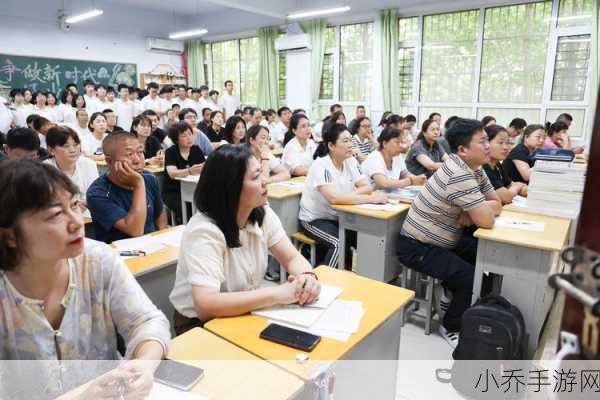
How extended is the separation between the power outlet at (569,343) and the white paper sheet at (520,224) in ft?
6.95

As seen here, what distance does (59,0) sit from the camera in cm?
920

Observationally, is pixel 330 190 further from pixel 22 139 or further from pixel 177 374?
pixel 22 139

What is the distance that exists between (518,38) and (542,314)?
20.0ft

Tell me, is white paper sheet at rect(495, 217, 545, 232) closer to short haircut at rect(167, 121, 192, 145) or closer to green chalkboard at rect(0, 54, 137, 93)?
short haircut at rect(167, 121, 192, 145)

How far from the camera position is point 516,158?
12.8 ft

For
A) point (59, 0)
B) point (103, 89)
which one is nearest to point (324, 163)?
point (103, 89)

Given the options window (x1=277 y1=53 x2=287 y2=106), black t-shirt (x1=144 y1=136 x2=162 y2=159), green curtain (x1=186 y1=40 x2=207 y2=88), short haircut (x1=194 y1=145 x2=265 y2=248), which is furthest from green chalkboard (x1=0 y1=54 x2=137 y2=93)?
short haircut (x1=194 y1=145 x2=265 y2=248)

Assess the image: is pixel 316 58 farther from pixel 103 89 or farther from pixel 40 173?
pixel 40 173

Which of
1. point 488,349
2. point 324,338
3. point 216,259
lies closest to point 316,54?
point 488,349

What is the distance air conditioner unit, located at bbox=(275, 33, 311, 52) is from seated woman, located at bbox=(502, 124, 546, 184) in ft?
19.4

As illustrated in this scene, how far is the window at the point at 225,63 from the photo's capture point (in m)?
11.0

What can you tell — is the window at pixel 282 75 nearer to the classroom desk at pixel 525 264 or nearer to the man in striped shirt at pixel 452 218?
the man in striped shirt at pixel 452 218

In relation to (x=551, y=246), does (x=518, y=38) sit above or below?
above

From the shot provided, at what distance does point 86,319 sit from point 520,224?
7.82 ft
